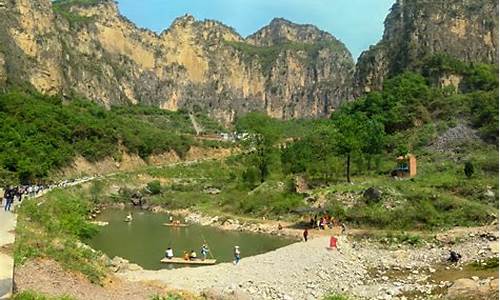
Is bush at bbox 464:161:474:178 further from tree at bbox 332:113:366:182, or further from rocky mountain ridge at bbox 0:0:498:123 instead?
Result: rocky mountain ridge at bbox 0:0:498:123

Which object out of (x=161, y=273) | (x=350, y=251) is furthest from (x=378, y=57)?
(x=161, y=273)

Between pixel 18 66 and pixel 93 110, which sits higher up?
pixel 18 66

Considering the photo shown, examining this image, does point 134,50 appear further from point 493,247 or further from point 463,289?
point 463,289

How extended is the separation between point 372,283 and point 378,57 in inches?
4199

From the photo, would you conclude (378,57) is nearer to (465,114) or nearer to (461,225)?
(465,114)

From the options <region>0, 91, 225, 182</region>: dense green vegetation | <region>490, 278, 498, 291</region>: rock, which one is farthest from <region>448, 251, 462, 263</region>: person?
<region>0, 91, 225, 182</region>: dense green vegetation

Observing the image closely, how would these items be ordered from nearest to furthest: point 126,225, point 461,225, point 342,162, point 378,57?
point 461,225 < point 126,225 < point 342,162 < point 378,57

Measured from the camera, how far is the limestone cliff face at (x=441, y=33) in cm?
11162

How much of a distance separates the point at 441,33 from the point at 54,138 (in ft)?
243

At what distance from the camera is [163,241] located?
41.3 meters

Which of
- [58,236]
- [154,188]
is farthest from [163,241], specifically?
[154,188]

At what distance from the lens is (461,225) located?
1608 inches

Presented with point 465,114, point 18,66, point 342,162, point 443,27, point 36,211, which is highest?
point 443,27

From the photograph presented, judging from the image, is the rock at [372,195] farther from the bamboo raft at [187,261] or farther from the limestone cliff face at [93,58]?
the limestone cliff face at [93,58]
